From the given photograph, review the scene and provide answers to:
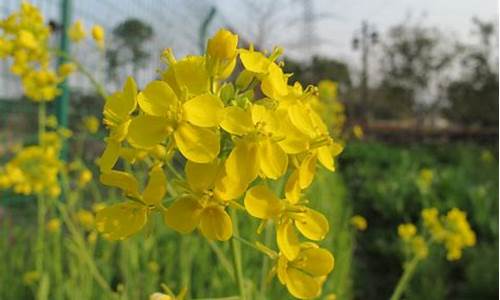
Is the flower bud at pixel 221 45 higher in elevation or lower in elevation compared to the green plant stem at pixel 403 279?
higher

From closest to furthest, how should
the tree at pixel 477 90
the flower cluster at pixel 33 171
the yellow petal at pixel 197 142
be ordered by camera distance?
the yellow petal at pixel 197 142 → the flower cluster at pixel 33 171 → the tree at pixel 477 90

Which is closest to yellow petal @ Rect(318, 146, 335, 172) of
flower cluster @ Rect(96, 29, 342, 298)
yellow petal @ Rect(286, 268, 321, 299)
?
flower cluster @ Rect(96, 29, 342, 298)

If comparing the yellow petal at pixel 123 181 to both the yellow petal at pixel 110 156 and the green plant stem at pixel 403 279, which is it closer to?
the yellow petal at pixel 110 156

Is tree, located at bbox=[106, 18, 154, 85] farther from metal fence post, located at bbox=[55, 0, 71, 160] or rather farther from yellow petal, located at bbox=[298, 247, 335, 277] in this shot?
yellow petal, located at bbox=[298, 247, 335, 277]

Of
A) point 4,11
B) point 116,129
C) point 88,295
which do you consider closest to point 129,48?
point 4,11

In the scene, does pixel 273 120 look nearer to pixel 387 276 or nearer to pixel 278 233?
pixel 278 233

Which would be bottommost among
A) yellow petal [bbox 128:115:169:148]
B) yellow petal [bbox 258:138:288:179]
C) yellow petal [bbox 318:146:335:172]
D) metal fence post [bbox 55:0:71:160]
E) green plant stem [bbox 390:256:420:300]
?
green plant stem [bbox 390:256:420:300]

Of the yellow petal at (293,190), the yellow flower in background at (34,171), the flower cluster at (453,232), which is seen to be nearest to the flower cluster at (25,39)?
the yellow flower in background at (34,171)
